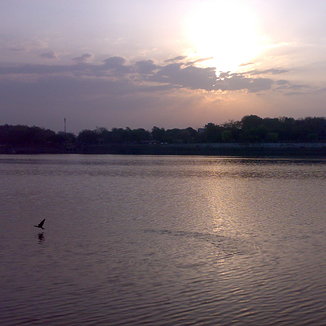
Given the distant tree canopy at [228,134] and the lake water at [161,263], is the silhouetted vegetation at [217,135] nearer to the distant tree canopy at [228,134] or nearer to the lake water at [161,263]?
the distant tree canopy at [228,134]

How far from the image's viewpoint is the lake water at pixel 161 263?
32.0 feet

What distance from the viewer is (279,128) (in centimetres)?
13700

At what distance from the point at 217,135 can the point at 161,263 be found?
133m

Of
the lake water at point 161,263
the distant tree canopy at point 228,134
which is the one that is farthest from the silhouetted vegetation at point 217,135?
the lake water at point 161,263

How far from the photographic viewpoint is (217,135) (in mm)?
145500

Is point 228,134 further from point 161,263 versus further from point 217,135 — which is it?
point 161,263

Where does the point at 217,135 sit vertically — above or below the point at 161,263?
above

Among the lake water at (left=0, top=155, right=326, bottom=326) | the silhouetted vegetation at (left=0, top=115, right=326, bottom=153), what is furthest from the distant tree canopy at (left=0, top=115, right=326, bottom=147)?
the lake water at (left=0, top=155, right=326, bottom=326)

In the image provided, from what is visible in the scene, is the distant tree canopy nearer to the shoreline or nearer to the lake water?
the shoreline

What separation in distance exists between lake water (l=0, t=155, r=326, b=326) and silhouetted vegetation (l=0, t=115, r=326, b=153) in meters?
106

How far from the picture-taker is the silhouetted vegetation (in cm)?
13075

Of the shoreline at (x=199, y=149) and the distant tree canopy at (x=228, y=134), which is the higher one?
the distant tree canopy at (x=228, y=134)

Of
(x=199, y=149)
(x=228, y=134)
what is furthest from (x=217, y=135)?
(x=199, y=149)

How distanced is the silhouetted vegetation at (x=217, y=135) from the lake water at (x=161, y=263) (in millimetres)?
106187
